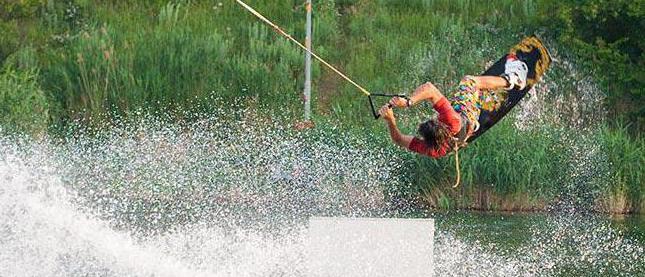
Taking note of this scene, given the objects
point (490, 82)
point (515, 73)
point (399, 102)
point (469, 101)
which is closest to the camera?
point (399, 102)

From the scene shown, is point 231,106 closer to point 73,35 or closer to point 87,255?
point 73,35

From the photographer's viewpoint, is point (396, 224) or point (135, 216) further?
point (135, 216)

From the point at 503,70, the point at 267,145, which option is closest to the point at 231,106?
the point at 267,145

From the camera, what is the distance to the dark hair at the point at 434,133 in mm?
11836

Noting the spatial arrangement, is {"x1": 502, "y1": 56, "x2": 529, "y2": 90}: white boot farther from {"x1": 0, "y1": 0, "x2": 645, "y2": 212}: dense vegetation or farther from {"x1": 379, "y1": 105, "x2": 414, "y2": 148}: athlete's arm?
{"x1": 0, "y1": 0, "x2": 645, "y2": 212}: dense vegetation

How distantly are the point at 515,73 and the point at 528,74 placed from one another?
0.23 metres

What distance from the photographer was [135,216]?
1767cm

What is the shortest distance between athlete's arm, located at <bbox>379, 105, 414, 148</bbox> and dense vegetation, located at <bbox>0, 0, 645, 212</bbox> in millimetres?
7555

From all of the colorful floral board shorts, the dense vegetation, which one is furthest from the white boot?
the dense vegetation

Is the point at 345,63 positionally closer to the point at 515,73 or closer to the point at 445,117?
the point at 515,73

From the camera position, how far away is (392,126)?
11469 millimetres

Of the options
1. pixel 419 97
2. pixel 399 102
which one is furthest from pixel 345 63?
pixel 399 102

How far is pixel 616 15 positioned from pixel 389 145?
445 cm

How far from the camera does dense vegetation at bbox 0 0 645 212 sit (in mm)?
19734
